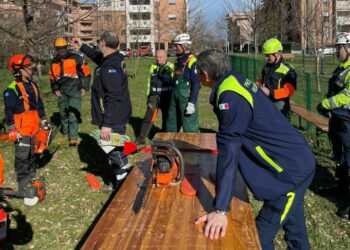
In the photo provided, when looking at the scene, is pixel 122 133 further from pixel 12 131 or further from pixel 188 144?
pixel 12 131

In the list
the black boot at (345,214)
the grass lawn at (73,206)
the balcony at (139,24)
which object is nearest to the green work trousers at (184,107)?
the grass lawn at (73,206)

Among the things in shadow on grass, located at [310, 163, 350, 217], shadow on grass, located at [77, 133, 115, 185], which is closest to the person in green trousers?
shadow on grass, located at [77, 133, 115, 185]

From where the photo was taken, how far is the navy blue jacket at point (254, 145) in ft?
8.30

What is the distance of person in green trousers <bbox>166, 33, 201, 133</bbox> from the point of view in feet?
22.7

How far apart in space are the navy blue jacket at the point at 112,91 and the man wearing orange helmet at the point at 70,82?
312 centimetres

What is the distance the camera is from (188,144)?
4.86m

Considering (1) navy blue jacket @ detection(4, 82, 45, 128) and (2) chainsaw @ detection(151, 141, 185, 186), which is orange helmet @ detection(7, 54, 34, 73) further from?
(2) chainsaw @ detection(151, 141, 185, 186)

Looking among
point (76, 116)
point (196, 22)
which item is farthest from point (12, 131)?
point (196, 22)

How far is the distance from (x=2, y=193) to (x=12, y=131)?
8.12ft

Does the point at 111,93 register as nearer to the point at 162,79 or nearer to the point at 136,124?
the point at 162,79

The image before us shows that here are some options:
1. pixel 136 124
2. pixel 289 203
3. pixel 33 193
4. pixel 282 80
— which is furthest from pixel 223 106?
pixel 136 124

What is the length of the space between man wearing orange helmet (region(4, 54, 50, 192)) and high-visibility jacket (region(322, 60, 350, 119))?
12.5ft

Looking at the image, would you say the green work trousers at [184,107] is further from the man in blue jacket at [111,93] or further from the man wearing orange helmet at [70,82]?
the man in blue jacket at [111,93]

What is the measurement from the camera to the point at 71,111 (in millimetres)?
8164
